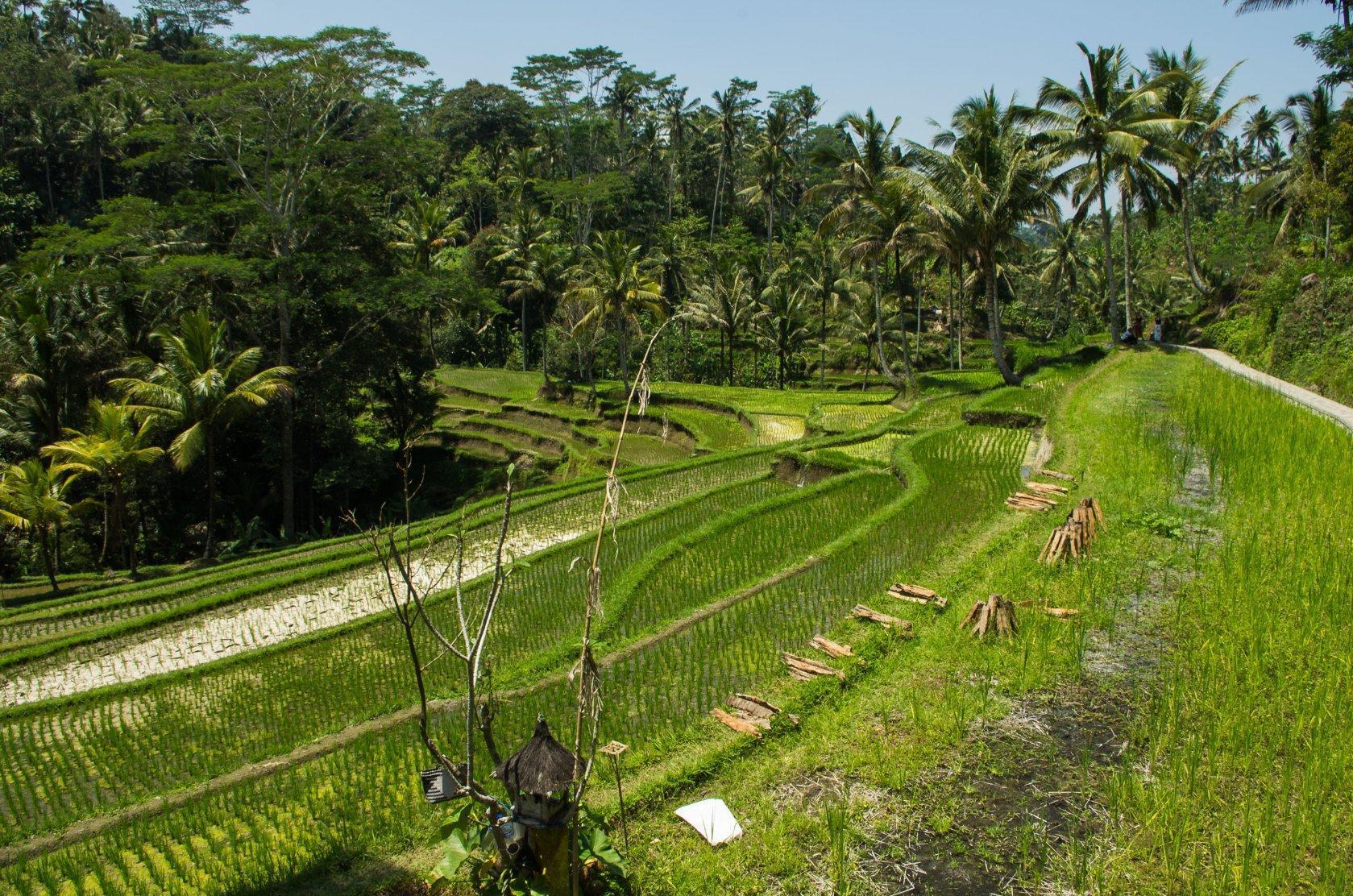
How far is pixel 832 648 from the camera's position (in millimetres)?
7594

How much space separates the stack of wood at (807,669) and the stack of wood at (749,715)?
0.61 meters

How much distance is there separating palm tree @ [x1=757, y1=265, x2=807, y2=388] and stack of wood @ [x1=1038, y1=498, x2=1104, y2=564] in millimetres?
22194

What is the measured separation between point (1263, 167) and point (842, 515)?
39084 mm

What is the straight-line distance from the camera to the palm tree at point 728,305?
3294 centimetres

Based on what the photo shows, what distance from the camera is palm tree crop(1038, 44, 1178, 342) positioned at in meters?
20.9

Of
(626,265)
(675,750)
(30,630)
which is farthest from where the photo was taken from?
(626,265)

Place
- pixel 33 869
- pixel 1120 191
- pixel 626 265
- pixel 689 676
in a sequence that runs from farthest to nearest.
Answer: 1. pixel 626 265
2. pixel 1120 191
3. pixel 689 676
4. pixel 33 869

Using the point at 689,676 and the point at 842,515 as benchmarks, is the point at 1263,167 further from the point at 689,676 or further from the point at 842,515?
the point at 689,676

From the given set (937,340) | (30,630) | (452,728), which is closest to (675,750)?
(452,728)

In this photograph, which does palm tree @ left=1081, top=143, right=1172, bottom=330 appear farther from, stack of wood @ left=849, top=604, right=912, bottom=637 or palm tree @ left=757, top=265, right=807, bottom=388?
stack of wood @ left=849, top=604, right=912, bottom=637

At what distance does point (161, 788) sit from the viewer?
23.5ft

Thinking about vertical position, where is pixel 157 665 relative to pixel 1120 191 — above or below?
below

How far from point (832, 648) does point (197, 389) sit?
15.1 meters

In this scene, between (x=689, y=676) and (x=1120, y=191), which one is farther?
(x=1120, y=191)
